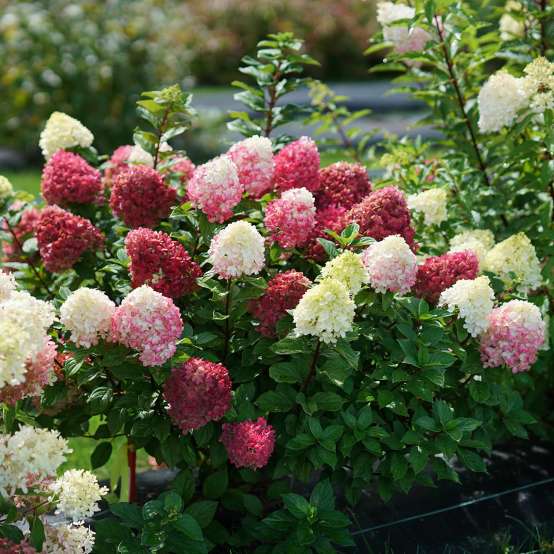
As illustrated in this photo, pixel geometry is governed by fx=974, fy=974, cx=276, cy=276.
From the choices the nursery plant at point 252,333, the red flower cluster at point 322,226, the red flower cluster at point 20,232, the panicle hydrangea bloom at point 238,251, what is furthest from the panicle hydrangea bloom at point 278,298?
the red flower cluster at point 20,232

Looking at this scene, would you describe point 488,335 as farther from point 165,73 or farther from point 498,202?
point 165,73

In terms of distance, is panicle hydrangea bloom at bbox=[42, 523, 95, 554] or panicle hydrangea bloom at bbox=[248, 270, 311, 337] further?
panicle hydrangea bloom at bbox=[248, 270, 311, 337]

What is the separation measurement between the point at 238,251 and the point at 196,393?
36 centimetres

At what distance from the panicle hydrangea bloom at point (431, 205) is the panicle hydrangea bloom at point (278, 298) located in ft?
2.02

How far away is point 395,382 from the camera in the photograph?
2.56 m

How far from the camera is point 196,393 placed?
235 centimetres

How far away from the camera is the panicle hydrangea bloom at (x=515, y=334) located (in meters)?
2.58

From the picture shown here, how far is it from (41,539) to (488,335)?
1268 mm

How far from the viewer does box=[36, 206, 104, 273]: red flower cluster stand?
9.02 feet

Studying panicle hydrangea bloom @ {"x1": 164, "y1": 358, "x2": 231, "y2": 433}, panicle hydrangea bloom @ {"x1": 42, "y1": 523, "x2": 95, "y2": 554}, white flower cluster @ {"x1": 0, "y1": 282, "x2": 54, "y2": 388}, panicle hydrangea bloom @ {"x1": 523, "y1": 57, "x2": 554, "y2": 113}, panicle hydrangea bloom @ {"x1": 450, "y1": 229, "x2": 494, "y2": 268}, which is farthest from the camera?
panicle hydrangea bloom @ {"x1": 523, "y1": 57, "x2": 554, "y2": 113}

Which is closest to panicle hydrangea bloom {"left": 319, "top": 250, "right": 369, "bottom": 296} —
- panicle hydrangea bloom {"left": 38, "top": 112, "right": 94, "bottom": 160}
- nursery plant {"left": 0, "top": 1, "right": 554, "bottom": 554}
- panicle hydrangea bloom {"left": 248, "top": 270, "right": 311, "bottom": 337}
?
nursery plant {"left": 0, "top": 1, "right": 554, "bottom": 554}

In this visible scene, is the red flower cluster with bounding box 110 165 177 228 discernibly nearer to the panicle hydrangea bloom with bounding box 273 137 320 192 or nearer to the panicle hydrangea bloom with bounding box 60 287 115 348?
the panicle hydrangea bloom with bounding box 273 137 320 192

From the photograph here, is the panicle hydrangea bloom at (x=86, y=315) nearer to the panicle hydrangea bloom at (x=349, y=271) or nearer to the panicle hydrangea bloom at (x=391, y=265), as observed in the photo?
the panicle hydrangea bloom at (x=349, y=271)

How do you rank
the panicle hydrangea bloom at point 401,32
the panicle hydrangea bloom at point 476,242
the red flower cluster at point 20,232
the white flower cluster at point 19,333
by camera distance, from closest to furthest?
the white flower cluster at point 19,333
the panicle hydrangea bloom at point 476,242
the red flower cluster at point 20,232
the panicle hydrangea bloom at point 401,32
